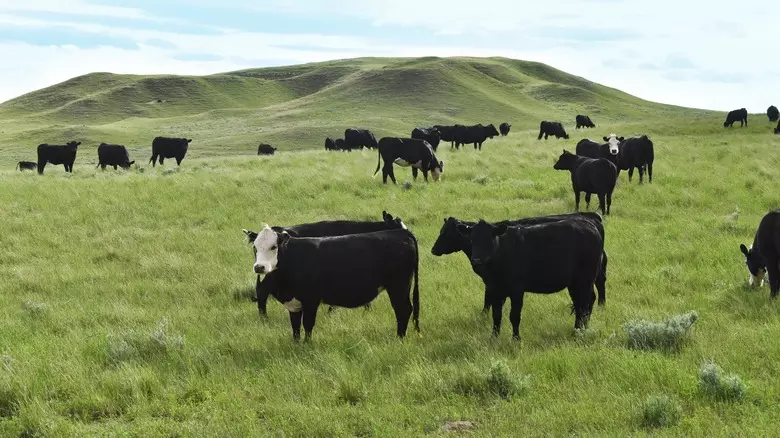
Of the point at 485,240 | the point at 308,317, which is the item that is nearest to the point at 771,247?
the point at 485,240

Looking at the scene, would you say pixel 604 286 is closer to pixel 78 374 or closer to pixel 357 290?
pixel 357 290

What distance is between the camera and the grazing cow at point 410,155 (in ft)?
70.2

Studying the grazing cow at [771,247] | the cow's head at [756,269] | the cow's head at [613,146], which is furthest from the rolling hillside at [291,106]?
the grazing cow at [771,247]

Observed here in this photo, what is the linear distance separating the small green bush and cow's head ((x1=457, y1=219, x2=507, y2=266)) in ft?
5.86

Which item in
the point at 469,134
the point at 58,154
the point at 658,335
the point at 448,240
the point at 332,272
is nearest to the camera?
the point at 658,335

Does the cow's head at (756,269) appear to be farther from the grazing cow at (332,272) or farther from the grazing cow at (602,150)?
the grazing cow at (602,150)

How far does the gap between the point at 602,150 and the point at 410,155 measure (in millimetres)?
6726

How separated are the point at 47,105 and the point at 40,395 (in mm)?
132134

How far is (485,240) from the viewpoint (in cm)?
764

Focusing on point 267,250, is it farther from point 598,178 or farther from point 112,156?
point 112,156

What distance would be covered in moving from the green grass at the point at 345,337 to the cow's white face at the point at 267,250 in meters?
0.97

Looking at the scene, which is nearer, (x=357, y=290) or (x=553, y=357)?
(x=553, y=357)

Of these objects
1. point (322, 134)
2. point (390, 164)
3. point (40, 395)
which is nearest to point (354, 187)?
→ point (390, 164)

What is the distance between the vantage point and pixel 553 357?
6305mm
